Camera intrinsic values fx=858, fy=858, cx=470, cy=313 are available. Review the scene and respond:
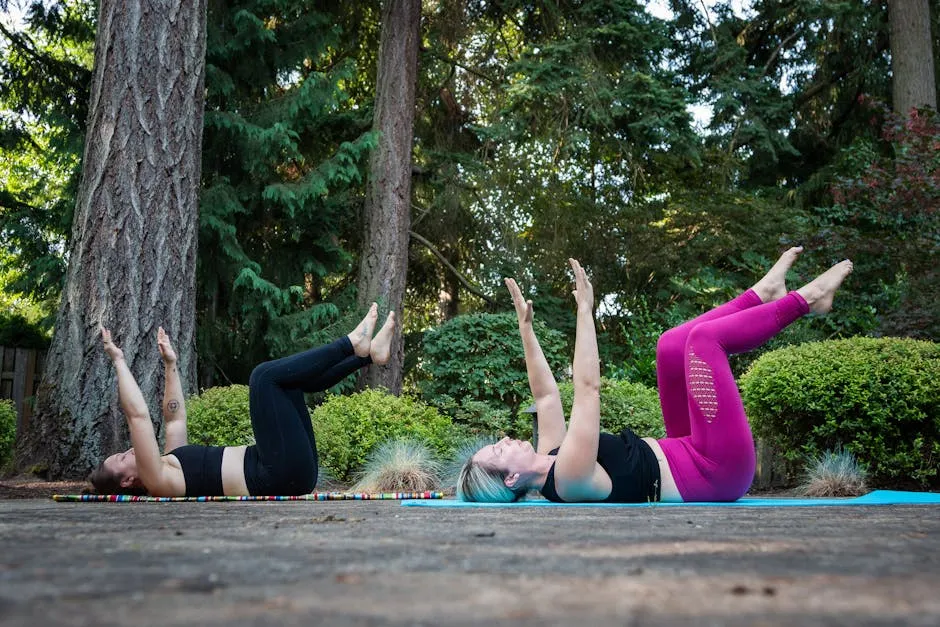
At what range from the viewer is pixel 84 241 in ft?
23.0

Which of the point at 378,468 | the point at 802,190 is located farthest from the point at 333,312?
the point at 802,190

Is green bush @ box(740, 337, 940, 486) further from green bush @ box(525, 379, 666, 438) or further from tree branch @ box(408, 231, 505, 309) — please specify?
tree branch @ box(408, 231, 505, 309)

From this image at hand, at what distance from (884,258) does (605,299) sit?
618 cm

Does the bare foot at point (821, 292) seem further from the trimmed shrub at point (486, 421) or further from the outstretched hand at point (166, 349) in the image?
the trimmed shrub at point (486, 421)

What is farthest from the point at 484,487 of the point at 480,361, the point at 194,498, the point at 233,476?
the point at 480,361

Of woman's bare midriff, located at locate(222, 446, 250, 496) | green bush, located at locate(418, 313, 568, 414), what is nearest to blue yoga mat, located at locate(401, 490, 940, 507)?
woman's bare midriff, located at locate(222, 446, 250, 496)

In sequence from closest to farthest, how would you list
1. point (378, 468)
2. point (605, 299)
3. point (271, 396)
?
point (271, 396)
point (378, 468)
point (605, 299)

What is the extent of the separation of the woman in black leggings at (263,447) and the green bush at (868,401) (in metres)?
3.24

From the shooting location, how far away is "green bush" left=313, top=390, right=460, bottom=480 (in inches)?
289

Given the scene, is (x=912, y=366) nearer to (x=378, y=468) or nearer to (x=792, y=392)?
(x=792, y=392)

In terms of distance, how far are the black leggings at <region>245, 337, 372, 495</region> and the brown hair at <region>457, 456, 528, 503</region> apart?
0.97 metres

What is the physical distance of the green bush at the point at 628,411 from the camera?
770 centimetres

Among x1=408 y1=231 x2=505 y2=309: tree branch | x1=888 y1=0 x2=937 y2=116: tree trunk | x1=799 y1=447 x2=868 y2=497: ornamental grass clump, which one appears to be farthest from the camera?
x1=408 y1=231 x2=505 y2=309: tree branch

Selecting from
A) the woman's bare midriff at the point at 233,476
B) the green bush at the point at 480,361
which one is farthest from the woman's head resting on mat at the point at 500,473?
the green bush at the point at 480,361
